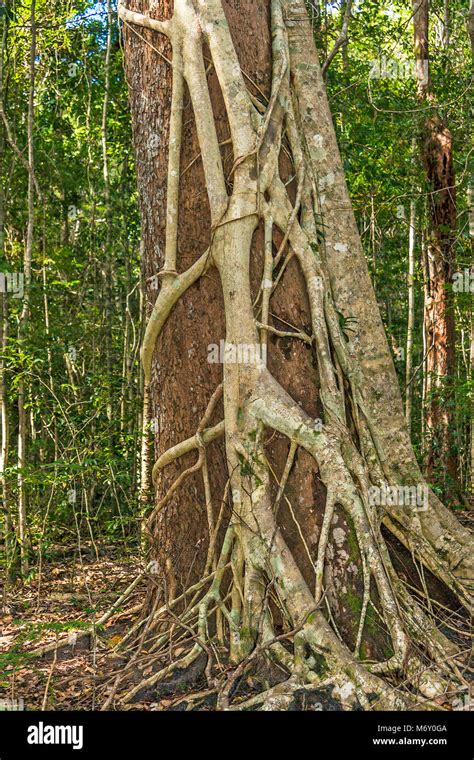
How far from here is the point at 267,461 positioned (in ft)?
12.0

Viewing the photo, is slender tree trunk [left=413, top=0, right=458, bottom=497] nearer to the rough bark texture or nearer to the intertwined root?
the intertwined root

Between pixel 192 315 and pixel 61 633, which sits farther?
pixel 61 633

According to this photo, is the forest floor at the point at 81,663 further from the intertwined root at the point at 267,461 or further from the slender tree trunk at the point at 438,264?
the slender tree trunk at the point at 438,264

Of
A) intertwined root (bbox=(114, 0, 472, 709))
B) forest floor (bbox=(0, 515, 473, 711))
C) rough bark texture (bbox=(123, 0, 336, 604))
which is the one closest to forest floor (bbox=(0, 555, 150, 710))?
forest floor (bbox=(0, 515, 473, 711))

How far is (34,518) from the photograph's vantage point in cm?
621

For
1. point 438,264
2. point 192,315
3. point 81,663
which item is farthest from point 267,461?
point 438,264

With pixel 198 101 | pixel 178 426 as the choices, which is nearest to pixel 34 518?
pixel 178 426

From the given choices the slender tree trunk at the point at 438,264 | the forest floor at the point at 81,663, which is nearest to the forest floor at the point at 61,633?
the forest floor at the point at 81,663

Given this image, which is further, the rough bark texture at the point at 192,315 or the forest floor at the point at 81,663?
the rough bark texture at the point at 192,315

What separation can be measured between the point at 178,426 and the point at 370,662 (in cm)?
140

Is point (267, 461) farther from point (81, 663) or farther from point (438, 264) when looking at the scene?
point (438, 264)

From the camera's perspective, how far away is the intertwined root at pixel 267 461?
3336 mm

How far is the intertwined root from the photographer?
3336 millimetres

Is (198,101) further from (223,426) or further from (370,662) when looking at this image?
(370,662)
